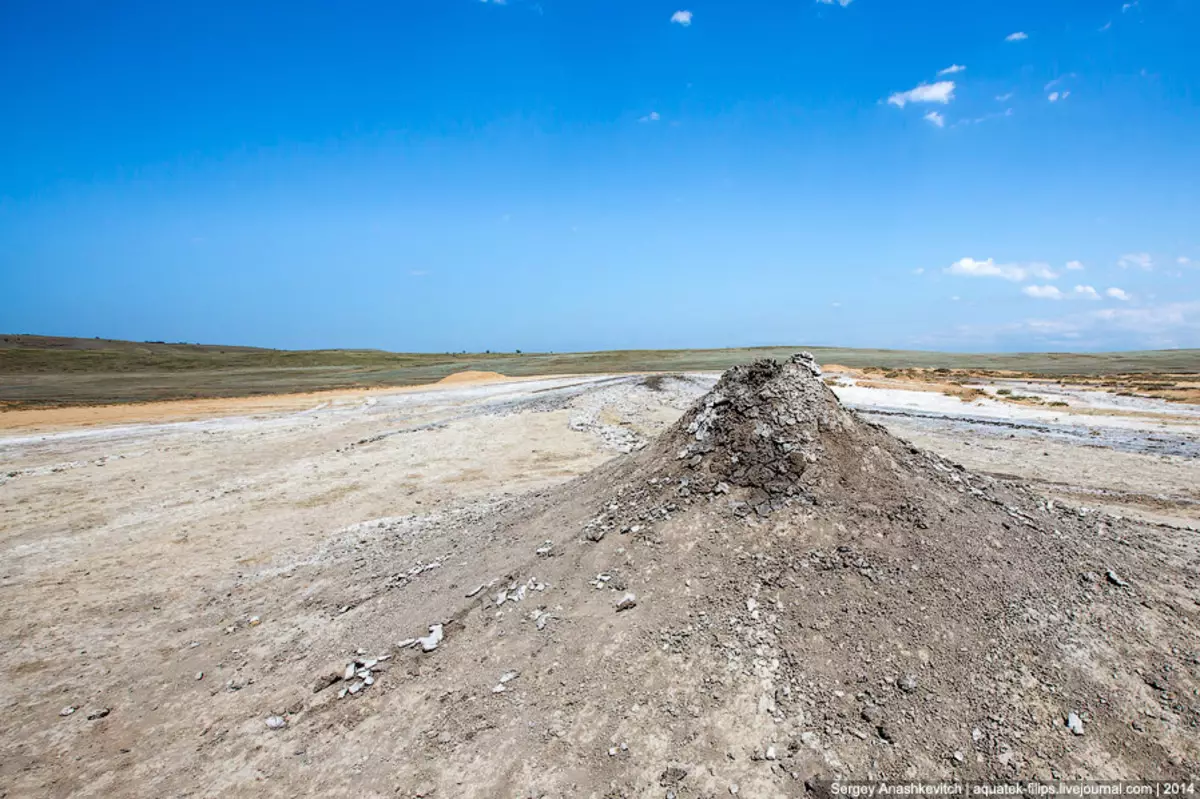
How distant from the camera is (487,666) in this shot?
19.0 ft

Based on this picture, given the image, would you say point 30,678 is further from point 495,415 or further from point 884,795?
point 495,415

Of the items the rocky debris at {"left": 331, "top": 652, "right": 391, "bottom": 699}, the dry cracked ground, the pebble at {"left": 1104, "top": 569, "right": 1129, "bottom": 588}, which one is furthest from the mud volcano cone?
the rocky debris at {"left": 331, "top": 652, "right": 391, "bottom": 699}

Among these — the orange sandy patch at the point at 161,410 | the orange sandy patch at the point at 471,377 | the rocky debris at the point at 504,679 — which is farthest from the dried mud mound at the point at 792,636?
the orange sandy patch at the point at 471,377

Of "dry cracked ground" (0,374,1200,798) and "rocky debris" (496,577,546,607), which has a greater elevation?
"rocky debris" (496,577,546,607)

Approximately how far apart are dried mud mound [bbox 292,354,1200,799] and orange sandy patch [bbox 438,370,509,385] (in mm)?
47430

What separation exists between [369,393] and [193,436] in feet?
66.4

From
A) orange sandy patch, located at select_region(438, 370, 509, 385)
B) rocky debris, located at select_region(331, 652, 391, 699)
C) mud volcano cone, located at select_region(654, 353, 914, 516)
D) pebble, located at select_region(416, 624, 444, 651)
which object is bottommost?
rocky debris, located at select_region(331, 652, 391, 699)

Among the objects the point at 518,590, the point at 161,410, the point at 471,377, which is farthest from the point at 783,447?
the point at 471,377

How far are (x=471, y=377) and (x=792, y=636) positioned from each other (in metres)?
53.4

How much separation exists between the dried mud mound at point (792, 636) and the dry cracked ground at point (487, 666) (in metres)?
0.03

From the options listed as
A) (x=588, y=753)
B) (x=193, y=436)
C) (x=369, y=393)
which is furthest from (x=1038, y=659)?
(x=369, y=393)

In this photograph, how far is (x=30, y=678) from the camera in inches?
281

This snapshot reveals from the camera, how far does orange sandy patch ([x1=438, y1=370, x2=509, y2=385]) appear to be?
178 feet

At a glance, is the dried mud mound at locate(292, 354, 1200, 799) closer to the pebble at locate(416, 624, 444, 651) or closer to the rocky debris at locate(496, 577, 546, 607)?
the rocky debris at locate(496, 577, 546, 607)
